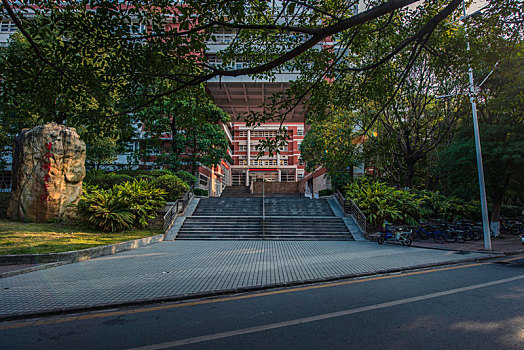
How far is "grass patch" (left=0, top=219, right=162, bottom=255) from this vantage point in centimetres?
933

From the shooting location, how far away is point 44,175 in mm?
14469

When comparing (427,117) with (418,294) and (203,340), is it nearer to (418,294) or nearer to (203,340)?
(418,294)

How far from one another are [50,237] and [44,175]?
468 cm

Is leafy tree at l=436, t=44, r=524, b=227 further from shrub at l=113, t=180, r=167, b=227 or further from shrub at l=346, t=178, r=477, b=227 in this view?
shrub at l=113, t=180, r=167, b=227

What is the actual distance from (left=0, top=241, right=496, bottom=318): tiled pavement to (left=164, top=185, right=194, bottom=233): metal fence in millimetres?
4179

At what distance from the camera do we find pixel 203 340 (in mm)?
3629

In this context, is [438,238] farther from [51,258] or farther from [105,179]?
[105,179]

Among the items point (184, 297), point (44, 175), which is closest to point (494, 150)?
point (184, 297)

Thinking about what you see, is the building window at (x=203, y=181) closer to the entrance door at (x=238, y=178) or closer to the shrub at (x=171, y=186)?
the shrub at (x=171, y=186)

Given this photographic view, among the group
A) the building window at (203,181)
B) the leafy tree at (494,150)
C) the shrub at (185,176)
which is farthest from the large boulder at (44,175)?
the leafy tree at (494,150)

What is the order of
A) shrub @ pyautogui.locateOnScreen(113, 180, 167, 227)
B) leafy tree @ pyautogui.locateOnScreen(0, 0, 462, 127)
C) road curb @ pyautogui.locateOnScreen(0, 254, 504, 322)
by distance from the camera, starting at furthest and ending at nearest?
shrub @ pyautogui.locateOnScreen(113, 180, 167, 227)
leafy tree @ pyautogui.locateOnScreen(0, 0, 462, 127)
road curb @ pyautogui.locateOnScreen(0, 254, 504, 322)

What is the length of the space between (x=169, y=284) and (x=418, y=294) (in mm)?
4874

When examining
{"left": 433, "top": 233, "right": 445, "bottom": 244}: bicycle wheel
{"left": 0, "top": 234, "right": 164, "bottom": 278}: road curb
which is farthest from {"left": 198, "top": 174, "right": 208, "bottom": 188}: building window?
{"left": 433, "top": 233, "right": 445, "bottom": 244}: bicycle wheel

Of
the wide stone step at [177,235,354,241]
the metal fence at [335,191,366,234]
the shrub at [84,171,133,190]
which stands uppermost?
the shrub at [84,171,133,190]
